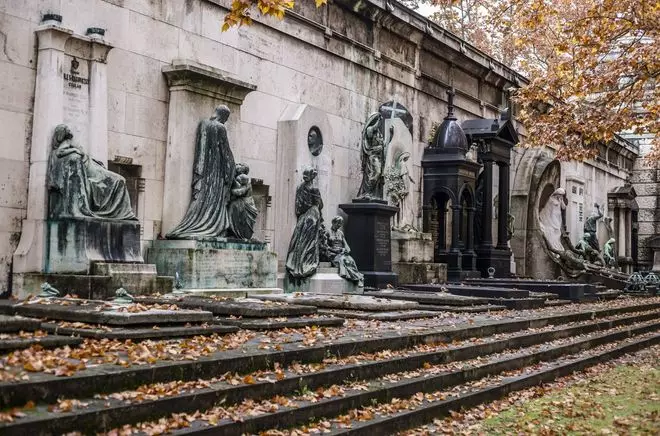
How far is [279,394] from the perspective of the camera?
20.2 ft

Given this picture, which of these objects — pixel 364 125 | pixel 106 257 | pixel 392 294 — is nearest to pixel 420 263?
pixel 364 125

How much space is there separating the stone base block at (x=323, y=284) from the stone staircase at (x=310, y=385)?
4.04 metres

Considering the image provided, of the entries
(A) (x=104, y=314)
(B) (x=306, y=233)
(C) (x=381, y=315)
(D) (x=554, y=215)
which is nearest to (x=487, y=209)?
(D) (x=554, y=215)

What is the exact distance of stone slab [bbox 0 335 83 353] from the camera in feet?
18.2

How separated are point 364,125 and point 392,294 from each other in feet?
16.1

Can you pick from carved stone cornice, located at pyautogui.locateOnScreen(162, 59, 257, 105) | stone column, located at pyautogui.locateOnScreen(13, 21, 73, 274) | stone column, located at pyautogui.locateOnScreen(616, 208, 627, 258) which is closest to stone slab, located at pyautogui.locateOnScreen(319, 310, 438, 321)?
stone column, located at pyautogui.locateOnScreen(13, 21, 73, 274)

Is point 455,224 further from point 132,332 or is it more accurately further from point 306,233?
point 132,332

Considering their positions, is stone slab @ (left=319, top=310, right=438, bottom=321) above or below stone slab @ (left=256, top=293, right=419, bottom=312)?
below

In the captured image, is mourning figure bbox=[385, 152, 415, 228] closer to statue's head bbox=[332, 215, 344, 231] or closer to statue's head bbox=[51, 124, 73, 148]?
statue's head bbox=[332, 215, 344, 231]

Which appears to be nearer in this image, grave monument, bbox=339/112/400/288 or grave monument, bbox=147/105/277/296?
grave monument, bbox=147/105/277/296

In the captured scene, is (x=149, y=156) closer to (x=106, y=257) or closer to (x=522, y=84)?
(x=106, y=257)

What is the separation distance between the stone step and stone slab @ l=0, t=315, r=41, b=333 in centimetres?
112

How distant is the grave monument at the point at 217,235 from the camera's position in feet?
37.1

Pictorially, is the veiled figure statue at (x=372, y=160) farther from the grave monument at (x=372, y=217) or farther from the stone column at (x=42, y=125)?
the stone column at (x=42, y=125)
